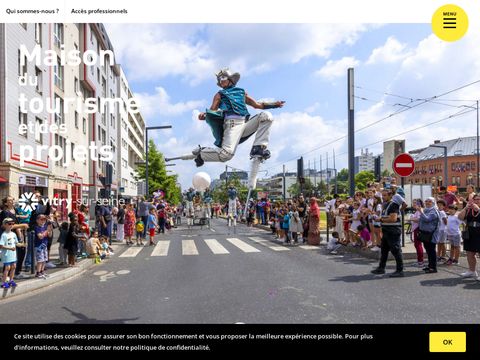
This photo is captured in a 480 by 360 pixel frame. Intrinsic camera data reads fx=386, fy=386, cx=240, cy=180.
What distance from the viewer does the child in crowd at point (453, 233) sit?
366 inches

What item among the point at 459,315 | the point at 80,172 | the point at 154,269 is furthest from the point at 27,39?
the point at 459,315

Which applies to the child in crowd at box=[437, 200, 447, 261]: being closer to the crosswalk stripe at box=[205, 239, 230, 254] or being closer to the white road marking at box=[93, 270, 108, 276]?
the crosswalk stripe at box=[205, 239, 230, 254]

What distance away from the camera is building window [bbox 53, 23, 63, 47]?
2762 centimetres

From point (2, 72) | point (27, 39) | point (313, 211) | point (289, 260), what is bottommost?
point (289, 260)

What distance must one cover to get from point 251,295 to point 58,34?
94.9 feet

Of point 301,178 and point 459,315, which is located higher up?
point 301,178

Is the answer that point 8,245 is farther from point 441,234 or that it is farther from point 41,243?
point 441,234

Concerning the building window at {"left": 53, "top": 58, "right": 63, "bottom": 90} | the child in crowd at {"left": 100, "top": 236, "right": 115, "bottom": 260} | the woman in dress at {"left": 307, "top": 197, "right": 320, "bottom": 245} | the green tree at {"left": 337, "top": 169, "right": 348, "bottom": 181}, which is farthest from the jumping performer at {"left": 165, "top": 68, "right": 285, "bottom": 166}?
the green tree at {"left": 337, "top": 169, "right": 348, "bottom": 181}

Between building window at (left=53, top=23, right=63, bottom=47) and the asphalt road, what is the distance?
2319 cm

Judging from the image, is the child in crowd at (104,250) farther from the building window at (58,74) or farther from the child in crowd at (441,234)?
the building window at (58,74)
